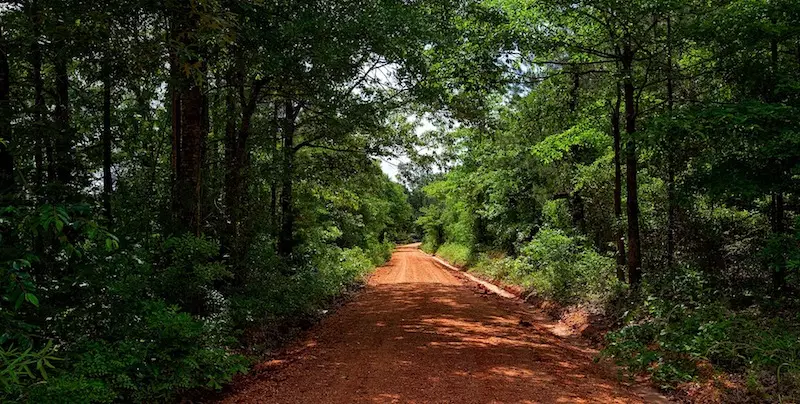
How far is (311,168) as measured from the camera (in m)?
15.7

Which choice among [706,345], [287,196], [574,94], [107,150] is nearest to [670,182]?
[574,94]

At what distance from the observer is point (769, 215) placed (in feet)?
30.9

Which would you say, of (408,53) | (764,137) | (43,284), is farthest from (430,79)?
(43,284)

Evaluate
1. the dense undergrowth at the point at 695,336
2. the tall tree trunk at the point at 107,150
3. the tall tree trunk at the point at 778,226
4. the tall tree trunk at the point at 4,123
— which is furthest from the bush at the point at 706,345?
the tall tree trunk at the point at 4,123

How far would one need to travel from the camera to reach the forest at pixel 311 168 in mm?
5133

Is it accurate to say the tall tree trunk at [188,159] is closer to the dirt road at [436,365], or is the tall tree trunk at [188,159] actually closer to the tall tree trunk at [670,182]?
the dirt road at [436,365]

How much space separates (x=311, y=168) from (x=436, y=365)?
9859mm

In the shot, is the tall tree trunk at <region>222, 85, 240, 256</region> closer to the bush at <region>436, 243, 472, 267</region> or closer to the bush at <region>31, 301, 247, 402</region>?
the bush at <region>31, 301, 247, 402</region>

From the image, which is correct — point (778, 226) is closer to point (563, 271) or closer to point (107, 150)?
point (563, 271)

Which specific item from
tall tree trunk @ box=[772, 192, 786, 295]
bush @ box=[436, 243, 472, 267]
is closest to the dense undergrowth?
tall tree trunk @ box=[772, 192, 786, 295]

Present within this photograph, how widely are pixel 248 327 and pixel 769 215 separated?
10028 millimetres

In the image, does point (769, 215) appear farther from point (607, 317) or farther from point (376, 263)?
point (376, 263)

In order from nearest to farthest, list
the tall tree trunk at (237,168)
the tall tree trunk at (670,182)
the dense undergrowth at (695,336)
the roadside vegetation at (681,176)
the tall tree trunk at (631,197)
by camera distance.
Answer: the dense undergrowth at (695,336) → the roadside vegetation at (681,176) → the tall tree trunk at (670,182) → the tall tree trunk at (631,197) → the tall tree trunk at (237,168)

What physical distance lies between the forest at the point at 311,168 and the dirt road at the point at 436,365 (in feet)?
1.97
